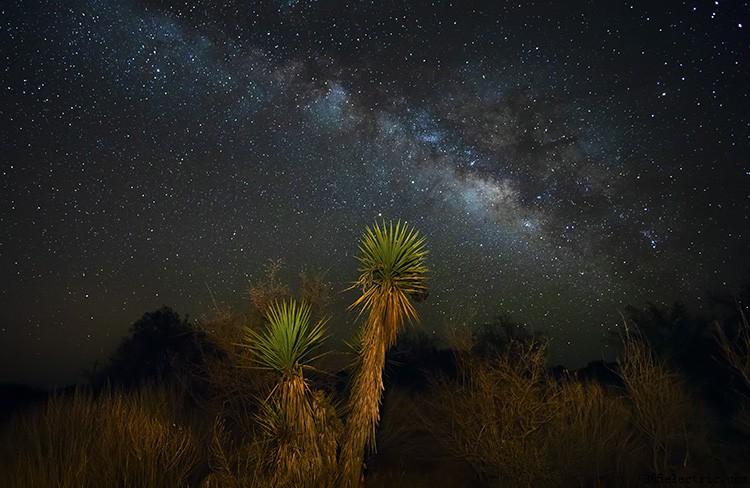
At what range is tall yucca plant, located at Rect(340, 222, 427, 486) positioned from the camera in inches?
436

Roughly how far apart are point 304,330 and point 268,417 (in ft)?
5.28

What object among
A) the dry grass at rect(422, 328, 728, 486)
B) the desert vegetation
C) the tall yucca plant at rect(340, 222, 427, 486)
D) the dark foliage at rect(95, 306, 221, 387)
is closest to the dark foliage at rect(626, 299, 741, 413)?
the desert vegetation

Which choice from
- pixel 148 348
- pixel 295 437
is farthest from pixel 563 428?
pixel 148 348

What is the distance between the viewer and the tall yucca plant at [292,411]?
10.6 metres

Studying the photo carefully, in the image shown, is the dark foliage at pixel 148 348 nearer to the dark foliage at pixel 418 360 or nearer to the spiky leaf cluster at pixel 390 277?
the dark foliage at pixel 418 360

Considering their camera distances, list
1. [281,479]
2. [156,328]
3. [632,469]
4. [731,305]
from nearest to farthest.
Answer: [281,479], [632,469], [731,305], [156,328]

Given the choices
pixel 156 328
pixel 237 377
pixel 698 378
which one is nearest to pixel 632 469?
pixel 237 377

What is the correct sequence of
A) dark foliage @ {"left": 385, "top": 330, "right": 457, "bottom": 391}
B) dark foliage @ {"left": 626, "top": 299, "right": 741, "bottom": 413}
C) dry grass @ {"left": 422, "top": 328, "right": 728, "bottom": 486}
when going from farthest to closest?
dark foliage @ {"left": 385, "top": 330, "right": 457, "bottom": 391}
dark foliage @ {"left": 626, "top": 299, "right": 741, "bottom": 413}
dry grass @ {"left": 422, "top": 328, "right": 728, "bottom": 486}

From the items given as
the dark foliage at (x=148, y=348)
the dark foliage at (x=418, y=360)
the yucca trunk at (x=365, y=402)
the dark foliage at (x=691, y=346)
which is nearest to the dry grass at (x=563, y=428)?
the yucca trunk at (x=365, y=402)

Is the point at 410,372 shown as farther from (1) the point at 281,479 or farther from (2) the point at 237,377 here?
(1) the point at 281,479

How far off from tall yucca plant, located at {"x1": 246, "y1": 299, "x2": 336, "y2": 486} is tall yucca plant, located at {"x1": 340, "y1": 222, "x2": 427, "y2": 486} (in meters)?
0.47

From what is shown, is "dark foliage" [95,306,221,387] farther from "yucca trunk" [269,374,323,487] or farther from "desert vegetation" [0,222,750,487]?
"yucca trunk" [269,374,323,487]

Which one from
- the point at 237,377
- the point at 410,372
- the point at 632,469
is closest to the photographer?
the point at 632,469

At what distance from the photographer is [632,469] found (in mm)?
12836
